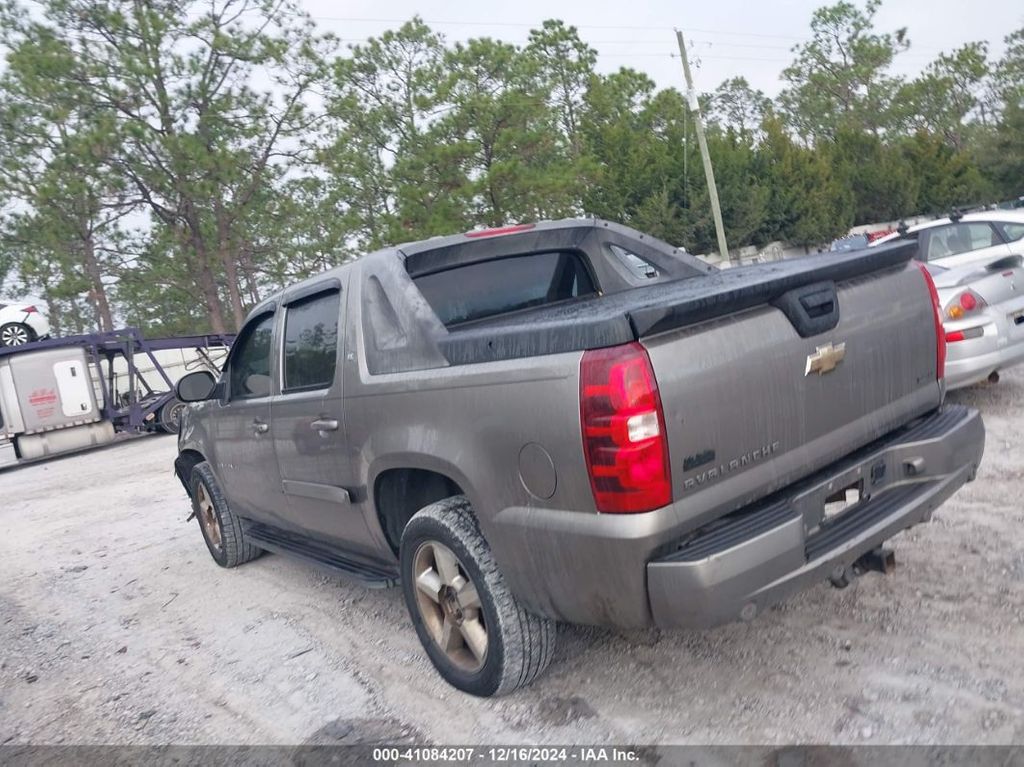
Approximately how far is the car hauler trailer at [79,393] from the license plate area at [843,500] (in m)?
15.4

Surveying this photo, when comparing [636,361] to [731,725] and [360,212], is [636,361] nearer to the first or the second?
[731,725]

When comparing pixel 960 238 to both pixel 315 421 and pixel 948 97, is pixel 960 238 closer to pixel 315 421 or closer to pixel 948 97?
pixel 315 421

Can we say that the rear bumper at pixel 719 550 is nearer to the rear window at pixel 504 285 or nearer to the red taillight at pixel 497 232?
the rear window at pixel 504 285

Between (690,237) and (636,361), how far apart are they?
33507 millimetres

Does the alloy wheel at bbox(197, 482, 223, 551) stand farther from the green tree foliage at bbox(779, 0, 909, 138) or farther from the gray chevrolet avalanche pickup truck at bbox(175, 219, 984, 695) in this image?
the green tree foliage at bbox(779, 0, 909, 138)

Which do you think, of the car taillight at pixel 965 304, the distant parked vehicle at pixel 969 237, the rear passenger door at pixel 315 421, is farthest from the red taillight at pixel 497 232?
the distant parked vehicle at pixel 969 237

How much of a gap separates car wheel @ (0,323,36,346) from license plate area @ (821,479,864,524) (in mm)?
18943

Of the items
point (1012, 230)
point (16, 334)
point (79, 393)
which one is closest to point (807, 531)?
point (1012, 230)

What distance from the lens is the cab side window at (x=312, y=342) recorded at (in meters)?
4.00

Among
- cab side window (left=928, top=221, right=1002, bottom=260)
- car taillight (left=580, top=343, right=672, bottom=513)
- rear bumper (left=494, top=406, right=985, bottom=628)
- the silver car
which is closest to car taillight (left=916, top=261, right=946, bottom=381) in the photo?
rear bumper (left=494, top=406, right=985, bottom=628)

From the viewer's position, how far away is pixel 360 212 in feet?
106

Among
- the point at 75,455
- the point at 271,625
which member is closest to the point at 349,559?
the point at 271,625

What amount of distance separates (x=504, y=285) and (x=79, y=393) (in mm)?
16740

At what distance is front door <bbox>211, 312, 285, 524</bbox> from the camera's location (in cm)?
465
